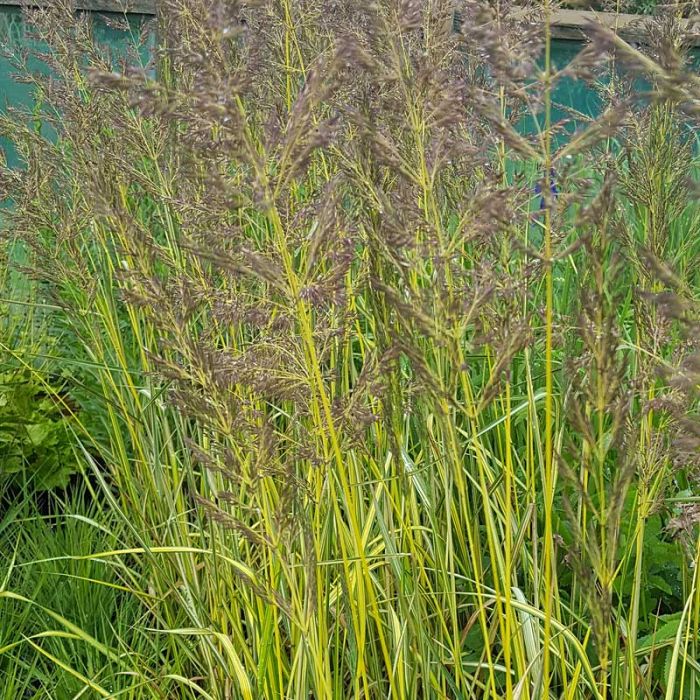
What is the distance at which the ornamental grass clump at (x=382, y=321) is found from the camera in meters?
1.22

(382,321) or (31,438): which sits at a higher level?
(382,321)

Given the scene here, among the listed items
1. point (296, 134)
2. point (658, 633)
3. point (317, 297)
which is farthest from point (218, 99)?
point (658, 633)

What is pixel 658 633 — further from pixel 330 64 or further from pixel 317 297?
pixel 330 64

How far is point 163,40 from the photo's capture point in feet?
7.16

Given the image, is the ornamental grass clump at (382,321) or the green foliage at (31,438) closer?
the ornamental grass clump at (382,321)

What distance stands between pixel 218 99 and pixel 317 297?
0.89 ft

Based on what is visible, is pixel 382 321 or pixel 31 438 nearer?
pixel 382 321

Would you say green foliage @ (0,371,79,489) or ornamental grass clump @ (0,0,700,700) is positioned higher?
ornamental grass clump @ (0,0,700,700)

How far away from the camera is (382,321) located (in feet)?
4.77

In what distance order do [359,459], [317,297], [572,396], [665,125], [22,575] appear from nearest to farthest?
[572,396] < [317,297] < [665,125] < [359,459] < [22,575]

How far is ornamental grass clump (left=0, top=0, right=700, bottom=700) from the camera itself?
1221 millimetres

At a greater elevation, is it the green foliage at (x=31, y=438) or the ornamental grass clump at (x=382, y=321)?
the ornamental grass clump at (x=382, y=321)

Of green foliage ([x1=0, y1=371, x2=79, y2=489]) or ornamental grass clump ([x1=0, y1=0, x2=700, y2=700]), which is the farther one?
green foliage ([x1=0, y1=371, x2=79, y2=489])

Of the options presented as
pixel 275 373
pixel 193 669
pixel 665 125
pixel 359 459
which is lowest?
pixel 193 669
